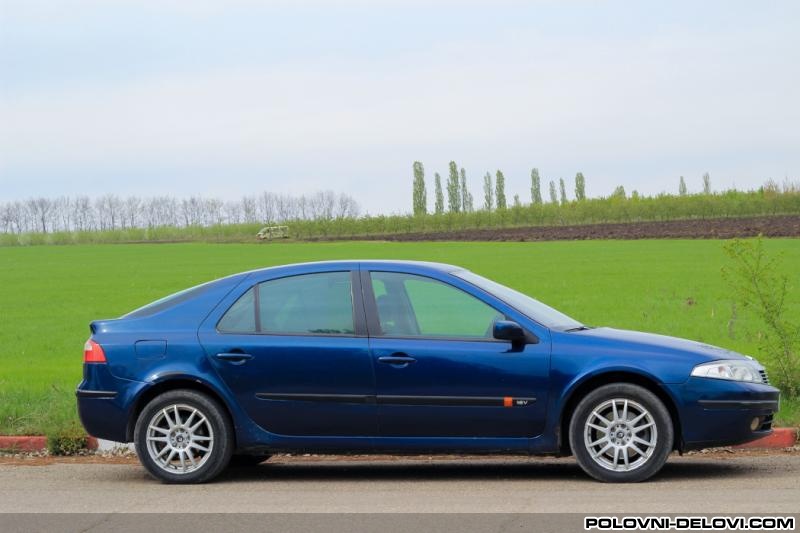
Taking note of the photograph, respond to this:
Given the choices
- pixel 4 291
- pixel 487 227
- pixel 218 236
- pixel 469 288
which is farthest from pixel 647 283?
pixel 218 236

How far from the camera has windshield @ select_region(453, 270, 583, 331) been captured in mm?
8445

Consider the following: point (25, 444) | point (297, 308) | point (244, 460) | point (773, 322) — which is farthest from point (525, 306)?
point (25, 444)

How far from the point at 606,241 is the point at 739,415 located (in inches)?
2503

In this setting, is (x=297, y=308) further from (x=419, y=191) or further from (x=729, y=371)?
(x=419, y=191)

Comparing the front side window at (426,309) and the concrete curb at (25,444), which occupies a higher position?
the front side window at (426,309)

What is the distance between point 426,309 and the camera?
339 inches

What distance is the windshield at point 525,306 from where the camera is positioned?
8.45 m

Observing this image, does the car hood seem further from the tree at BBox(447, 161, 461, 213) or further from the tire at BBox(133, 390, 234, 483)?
the tree at BBox(447, 161, 461, 213)

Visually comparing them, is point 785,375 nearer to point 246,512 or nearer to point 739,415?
point 739,415

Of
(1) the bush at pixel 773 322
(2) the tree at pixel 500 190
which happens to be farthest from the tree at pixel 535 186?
(1) the bush at pixel 773 322

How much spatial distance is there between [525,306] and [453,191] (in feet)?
409

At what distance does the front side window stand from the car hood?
70 cm

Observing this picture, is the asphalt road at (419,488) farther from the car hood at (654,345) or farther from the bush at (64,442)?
the car hood at (654,345)

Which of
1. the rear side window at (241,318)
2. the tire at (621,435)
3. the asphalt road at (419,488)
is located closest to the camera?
the asphalt road at (419,488)
